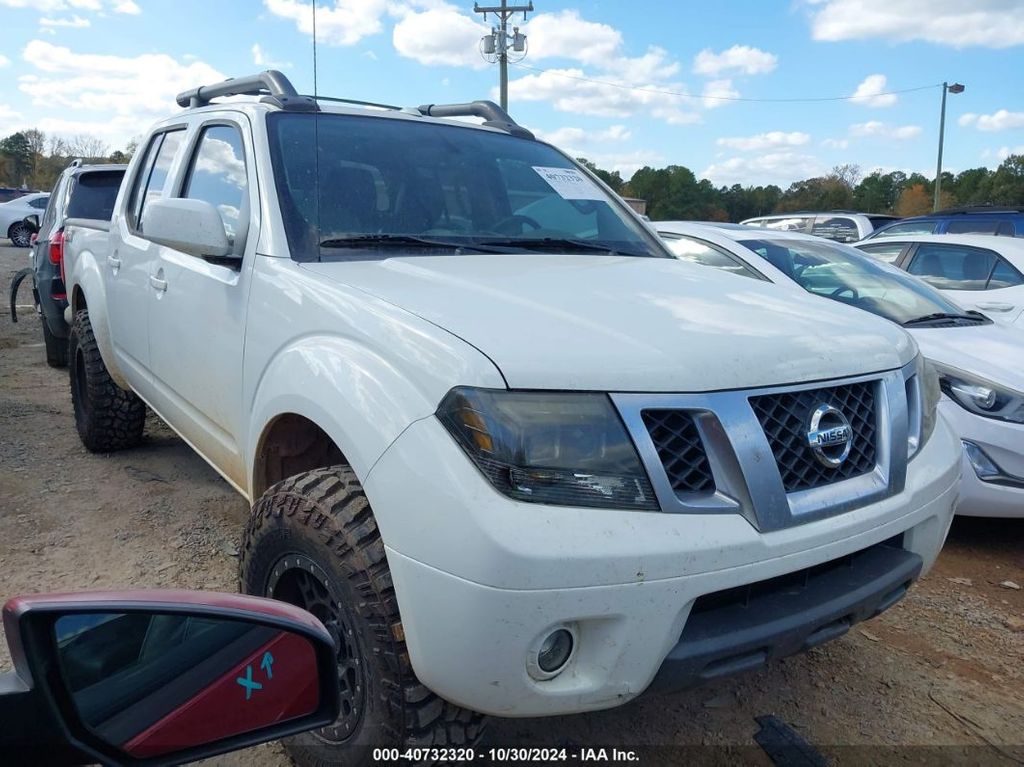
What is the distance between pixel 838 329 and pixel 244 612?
5.57 feet

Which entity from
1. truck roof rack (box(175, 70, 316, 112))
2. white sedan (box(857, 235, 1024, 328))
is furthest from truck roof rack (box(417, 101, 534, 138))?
white sedan (box(857, 235, 1024, 328))

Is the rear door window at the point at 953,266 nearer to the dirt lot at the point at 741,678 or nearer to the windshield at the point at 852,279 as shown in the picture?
the windshield at the point at 852,279

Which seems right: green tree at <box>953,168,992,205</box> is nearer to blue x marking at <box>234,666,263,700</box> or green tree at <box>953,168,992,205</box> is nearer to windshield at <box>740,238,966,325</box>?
windshield at <box>740,238,966,325</box>

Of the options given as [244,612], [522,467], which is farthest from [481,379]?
[244,612]

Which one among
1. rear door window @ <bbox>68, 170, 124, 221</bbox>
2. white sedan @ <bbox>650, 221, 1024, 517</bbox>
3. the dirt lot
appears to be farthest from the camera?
rear door window @ <bbox>68, 170, 124, 221</bbox>

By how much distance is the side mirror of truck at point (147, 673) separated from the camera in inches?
35.3

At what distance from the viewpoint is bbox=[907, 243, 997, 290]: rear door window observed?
21.7ft

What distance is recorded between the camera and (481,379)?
1641mm

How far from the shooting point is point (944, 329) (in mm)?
4266

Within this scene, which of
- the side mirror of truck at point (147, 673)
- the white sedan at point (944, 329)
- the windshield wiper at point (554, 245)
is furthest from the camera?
the white sedan at point (944, 329)

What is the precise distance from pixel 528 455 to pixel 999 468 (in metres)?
2.97

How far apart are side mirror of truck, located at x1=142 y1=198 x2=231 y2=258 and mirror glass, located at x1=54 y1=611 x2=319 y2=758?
1713 millimetres

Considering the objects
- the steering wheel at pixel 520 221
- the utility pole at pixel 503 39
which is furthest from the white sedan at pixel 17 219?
the steering wheel at pixel 520 221

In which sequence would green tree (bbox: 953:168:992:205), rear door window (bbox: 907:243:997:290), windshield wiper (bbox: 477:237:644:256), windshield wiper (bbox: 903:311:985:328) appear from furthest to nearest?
green tree (bbox: 953:168:992:205) → rear door window (bbox: 907:243:997:290) → windshield wiper (bbox: 903:311:985:328) → windshield wiper (bbox: 477:237:644:256)
